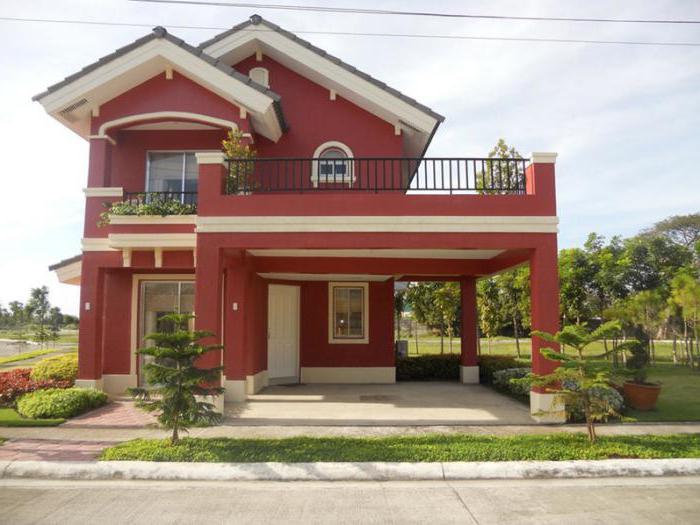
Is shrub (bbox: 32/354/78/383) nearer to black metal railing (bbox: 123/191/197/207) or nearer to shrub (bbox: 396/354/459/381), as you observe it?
black metal railing (bbox: 123/191/197/207)

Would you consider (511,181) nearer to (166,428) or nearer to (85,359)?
(166,428)

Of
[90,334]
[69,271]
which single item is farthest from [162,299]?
[69,271]

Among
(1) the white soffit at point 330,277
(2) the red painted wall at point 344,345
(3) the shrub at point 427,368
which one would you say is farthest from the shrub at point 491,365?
(1) the white soffit at point 330,277

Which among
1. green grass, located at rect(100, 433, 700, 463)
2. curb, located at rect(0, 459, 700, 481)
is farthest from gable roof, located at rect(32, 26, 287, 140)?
curb, located at rect(0, 459, 700, 481)

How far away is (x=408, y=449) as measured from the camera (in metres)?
6.88

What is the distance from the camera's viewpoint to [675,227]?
44.5 meters

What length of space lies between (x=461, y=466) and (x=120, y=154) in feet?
32.4

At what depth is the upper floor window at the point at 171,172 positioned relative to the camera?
38.8ft

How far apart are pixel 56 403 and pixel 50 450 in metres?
2.19

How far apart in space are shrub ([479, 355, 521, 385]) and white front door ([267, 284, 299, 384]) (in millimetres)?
4954

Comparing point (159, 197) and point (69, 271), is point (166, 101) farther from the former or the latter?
point (69, 271)

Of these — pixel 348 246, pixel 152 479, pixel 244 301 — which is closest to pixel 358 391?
pixel 244 301

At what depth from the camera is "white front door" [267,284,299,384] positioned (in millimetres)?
13172

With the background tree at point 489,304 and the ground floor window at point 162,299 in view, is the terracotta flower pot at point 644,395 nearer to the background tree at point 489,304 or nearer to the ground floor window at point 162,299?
the ground floor window at point 162,299
